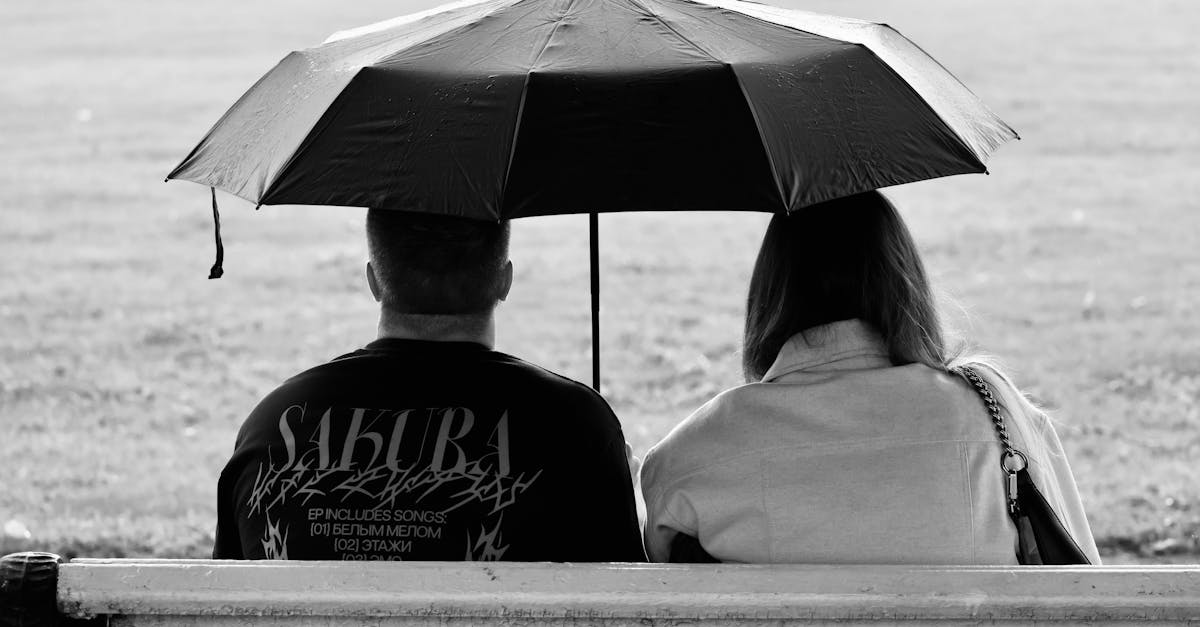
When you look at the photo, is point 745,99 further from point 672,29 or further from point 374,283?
point 374,283

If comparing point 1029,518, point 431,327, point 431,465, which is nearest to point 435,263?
point 431,327

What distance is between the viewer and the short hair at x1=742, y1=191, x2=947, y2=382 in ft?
8.11

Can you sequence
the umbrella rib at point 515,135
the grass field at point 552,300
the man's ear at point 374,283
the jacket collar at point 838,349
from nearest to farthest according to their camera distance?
1. the umbrella rib at point 515,135
2. the jacket collar at point 838,349
3. the man's ear at point 374,283
4. the grass field at point 552,300

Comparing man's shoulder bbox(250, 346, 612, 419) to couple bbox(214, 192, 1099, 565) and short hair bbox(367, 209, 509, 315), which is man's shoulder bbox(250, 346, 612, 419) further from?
short hair bbox(367, 209, 509, 315)

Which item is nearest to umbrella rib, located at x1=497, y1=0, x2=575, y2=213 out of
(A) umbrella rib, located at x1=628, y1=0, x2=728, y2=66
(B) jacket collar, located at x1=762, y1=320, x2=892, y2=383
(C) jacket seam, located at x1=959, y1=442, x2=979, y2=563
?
(A) umbrella rib, located at x1=628, y1=0, x2=728, y2=66

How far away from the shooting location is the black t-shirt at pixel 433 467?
7.66 feet

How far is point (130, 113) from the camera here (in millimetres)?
17406

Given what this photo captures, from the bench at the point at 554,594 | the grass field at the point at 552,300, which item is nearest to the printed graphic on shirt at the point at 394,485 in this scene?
the bench at the point at 554,594

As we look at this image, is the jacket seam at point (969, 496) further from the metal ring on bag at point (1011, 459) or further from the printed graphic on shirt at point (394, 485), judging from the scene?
the printed graphic on shirt at point (394, 485)

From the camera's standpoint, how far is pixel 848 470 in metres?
2.33

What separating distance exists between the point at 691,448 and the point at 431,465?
1.40ft

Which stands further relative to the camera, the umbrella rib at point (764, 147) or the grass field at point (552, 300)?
the grass field at point (552, 300)

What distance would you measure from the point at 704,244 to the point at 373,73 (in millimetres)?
8733

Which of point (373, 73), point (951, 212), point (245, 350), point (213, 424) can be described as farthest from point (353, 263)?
point (373, 73)
